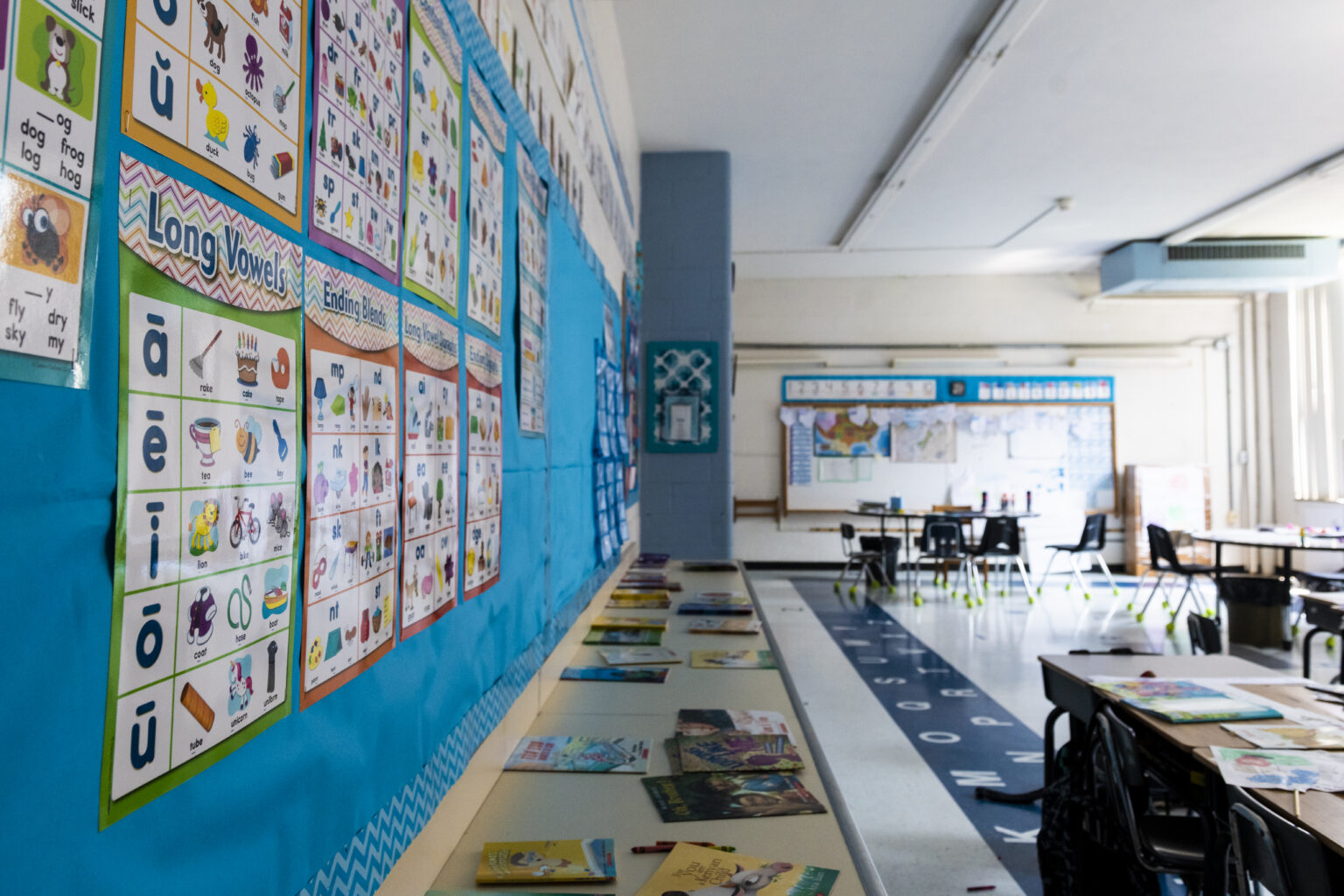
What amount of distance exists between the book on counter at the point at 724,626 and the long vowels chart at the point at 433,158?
1.50 meters

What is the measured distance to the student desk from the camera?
102 centimetres

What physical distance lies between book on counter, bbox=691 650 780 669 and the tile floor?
872mm

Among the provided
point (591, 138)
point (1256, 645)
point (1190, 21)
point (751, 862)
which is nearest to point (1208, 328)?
point (1256, 645)

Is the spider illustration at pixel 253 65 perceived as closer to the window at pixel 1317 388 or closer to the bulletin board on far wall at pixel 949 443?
the bulletin board on far wall at pixel 949 443

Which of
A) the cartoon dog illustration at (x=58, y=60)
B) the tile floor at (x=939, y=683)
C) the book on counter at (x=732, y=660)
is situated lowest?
the tile floor at (x=939, y=683)

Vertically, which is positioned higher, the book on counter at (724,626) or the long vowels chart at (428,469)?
the long vowels chart at (428,469)

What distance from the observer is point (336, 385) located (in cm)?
80

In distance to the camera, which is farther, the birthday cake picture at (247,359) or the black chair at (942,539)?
the black chair at (942,539)

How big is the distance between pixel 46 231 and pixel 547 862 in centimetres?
87

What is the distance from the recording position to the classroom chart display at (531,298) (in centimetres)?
162

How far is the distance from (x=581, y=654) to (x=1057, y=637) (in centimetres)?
488

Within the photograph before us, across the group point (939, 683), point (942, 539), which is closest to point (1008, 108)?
point (939, 683)

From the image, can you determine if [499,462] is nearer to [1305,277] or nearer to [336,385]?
[336,385]

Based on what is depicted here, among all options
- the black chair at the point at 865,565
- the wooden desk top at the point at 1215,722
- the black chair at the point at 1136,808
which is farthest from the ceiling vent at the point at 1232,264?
the black chair at the point at 1136,808
